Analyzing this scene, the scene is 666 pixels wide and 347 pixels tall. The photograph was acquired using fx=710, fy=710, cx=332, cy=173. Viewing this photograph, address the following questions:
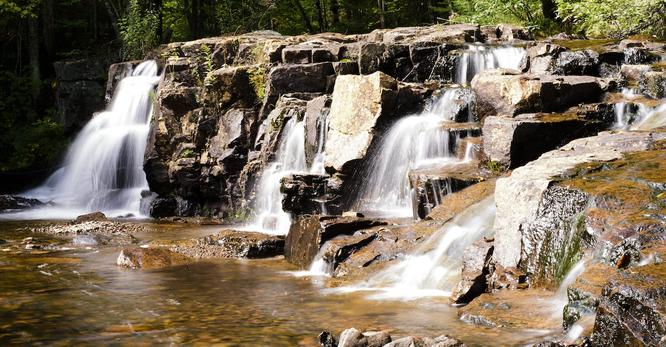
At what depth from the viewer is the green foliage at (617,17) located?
14016mm

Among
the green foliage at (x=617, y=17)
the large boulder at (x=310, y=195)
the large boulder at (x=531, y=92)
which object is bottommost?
the large boulder at (x=310, y=195)

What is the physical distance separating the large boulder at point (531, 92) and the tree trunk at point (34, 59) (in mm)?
18302

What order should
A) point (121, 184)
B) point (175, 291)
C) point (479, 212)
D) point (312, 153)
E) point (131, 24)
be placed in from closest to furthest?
point (175, 291) < point (479, 212) < point (312, 153) < point (121, 184) < point (131, 24)

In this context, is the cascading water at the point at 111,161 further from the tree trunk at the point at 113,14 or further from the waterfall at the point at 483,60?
the waterfall at the point at 483,60

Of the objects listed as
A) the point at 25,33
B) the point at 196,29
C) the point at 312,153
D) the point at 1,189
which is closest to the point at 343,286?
the point at 312,153

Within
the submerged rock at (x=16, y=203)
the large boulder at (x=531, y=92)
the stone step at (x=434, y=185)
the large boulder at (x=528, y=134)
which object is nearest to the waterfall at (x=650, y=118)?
the large boulder at (x=528, y=134)

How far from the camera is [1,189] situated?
855 inches

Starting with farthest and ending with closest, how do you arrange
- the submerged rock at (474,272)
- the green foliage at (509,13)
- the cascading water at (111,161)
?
the green foliage at (509,13) < the cascading water at (111,161) < the submerged rock at (474,272)

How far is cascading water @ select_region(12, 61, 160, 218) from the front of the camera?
61.9 ft

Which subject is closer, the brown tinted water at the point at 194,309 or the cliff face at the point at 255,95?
the brown tinted water at the point at 194,309

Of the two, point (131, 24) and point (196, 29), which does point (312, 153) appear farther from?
point (196, 29)

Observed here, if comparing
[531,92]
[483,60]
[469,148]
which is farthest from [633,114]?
[483,60]

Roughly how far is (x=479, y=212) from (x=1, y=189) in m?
17.4

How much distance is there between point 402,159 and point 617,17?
20.0 ft
